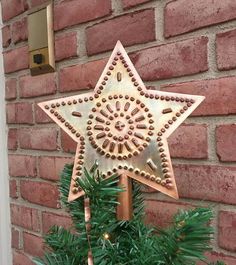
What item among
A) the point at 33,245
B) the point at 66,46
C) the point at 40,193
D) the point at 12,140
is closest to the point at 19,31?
the point at 66,46

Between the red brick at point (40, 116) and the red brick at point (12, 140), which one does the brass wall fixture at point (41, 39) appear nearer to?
the red brick at point (40, 116)

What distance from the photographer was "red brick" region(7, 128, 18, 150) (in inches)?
44.1

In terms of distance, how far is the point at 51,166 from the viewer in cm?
100

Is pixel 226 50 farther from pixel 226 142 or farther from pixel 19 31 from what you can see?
pixel 19 31

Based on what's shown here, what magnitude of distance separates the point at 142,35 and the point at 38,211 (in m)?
0.55

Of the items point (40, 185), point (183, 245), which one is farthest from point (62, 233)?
point (40, 185)

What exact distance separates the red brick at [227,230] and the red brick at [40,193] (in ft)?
1.43

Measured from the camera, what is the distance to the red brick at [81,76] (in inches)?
34.6

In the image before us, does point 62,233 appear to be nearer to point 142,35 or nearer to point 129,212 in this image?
point 129,212

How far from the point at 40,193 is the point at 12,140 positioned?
191mm

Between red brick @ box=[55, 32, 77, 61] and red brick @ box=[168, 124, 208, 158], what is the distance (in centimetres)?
33

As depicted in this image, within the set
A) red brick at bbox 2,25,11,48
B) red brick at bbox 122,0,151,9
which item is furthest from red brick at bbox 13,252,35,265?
red brick at bbox 122,0,151,9

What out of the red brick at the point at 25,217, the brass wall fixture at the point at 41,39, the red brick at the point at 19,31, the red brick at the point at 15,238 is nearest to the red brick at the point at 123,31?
the brass wall fixture at the point at 41,39

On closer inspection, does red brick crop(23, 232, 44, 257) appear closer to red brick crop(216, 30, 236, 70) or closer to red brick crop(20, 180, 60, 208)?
red brick crop(20, 180, 60, 208)
